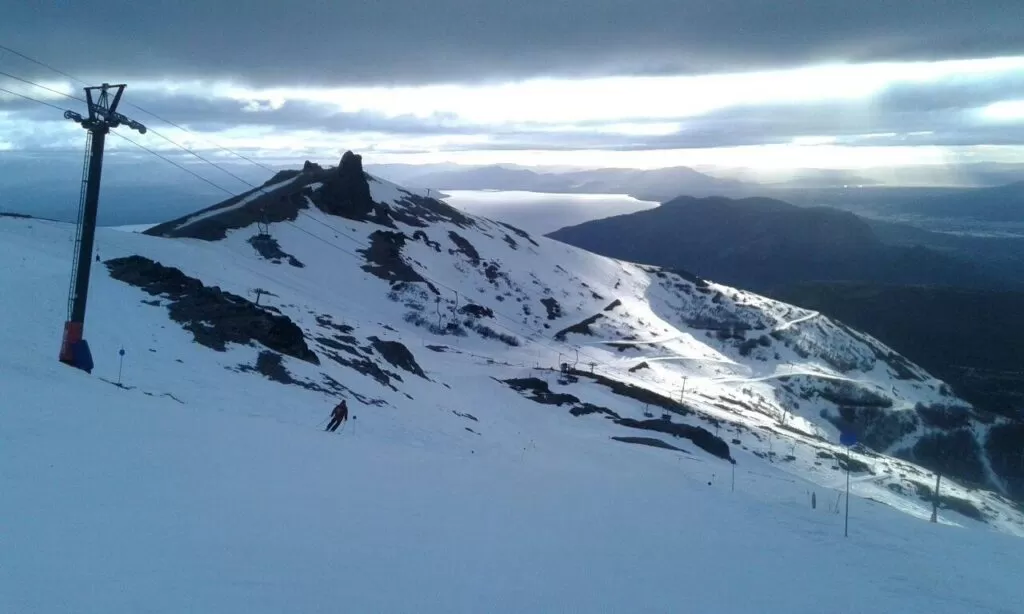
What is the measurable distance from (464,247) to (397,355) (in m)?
44.7

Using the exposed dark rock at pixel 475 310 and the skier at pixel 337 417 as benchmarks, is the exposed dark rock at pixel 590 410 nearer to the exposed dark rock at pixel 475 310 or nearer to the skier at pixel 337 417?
the skier at pixel 337 417

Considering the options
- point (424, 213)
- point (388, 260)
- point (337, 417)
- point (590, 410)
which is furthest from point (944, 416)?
point (337, 417)

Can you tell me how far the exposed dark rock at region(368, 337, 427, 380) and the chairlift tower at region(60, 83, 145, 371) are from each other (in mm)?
16542

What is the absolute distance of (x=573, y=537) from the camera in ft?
35.1

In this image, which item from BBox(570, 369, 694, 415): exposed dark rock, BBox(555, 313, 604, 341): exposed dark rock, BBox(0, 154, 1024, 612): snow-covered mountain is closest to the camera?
BBox(0, 154, 1024, 612): snow-covered mountain

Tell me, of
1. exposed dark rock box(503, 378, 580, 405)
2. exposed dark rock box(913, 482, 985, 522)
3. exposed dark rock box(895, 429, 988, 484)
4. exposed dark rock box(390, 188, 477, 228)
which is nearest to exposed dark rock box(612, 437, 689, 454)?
exposed dark rock box(503, 378, 580, 405)

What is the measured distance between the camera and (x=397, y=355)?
3250cm

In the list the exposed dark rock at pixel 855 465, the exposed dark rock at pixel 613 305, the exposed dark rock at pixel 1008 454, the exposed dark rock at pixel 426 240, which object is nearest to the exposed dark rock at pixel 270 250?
the exposed dark rock at pixel 426 240

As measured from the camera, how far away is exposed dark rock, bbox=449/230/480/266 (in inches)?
2924

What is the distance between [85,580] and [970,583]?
1194cm

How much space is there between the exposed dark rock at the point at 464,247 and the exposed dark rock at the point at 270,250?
22.8 metres

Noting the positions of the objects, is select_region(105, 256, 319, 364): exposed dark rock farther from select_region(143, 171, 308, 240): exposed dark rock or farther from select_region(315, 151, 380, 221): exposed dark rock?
select_region(315, 151, 380, 221): exposed dark rock

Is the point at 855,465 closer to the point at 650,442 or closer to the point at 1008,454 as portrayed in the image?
the point at 650,442

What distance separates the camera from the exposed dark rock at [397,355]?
31547 mm
